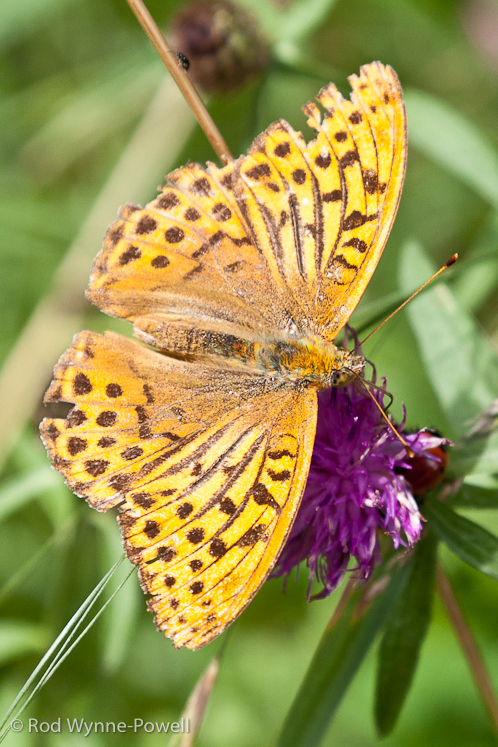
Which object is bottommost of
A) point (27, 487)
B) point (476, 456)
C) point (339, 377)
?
point (476, 456)

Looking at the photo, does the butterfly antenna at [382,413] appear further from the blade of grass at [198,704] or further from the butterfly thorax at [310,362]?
the blade of grass at [198,704]

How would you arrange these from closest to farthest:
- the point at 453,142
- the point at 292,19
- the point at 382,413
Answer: the point at 382,413 < the point at 453,142 < the point at 292,19

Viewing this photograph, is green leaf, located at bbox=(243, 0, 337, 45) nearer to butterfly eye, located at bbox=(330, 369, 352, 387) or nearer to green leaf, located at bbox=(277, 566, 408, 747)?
butterfly eye, located at bbox=(330, 369, 352, 387)

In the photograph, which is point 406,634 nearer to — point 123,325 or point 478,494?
point 478,494

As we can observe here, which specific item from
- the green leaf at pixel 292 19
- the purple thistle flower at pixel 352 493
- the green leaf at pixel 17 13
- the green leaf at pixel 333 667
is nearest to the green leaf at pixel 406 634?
the green leaf at pixel 333 667

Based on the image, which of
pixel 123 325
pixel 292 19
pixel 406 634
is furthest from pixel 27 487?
pixel 292 19

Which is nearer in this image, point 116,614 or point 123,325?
point 116,614

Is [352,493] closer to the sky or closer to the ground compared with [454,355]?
closer to the ground

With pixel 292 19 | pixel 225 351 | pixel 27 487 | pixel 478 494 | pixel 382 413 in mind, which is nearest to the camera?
pixel 382 413

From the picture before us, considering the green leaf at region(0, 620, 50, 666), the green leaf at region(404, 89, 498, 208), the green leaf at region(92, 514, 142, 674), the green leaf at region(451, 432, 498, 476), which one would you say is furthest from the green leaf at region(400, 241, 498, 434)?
the green leaf at region(0, 620, 50, 666)
